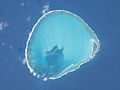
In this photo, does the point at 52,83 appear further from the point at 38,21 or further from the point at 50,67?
the point at 38,21

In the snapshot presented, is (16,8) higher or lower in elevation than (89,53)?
higher

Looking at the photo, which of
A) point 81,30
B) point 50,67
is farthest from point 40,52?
point 81,30

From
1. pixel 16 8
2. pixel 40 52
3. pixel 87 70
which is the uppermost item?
pixel 16 8
